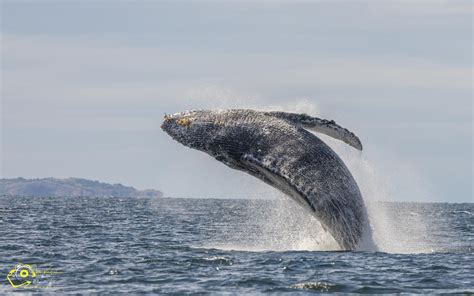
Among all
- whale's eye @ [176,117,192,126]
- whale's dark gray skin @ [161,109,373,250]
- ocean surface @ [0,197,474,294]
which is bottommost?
ocean surface @ [0,197,474,294]

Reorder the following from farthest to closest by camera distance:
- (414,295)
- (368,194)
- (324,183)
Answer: (368,194), (324,183), (414,295)

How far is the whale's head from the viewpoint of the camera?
17.3 m

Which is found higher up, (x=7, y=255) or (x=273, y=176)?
(x=273, y=176)

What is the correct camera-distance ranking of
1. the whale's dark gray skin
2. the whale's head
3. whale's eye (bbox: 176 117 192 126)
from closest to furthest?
the whale's dark gray skin → the whale's head → whale's eye (bbox: 176 117 192 126)

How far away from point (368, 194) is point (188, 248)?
4.61 m

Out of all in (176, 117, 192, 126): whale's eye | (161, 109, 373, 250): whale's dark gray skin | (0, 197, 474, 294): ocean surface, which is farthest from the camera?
(176, 117, 192, 126): whale's eye

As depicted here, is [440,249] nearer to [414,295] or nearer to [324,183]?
[324,183]

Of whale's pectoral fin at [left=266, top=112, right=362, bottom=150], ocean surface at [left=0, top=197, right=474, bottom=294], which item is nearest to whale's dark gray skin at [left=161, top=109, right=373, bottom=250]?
whale's pectoral fin at [left=266, top=112, right=362, bottom=150]

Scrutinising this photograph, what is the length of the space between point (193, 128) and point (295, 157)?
2.11m

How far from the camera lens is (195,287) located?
14.5 meters

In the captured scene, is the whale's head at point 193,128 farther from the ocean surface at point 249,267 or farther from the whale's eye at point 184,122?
the ocean surface at point 249,267

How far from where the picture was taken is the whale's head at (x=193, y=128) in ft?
56.7

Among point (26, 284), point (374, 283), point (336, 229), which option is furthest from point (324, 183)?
point (26, 284)

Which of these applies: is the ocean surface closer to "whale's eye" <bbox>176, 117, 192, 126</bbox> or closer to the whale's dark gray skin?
the whale's dark gray skin
